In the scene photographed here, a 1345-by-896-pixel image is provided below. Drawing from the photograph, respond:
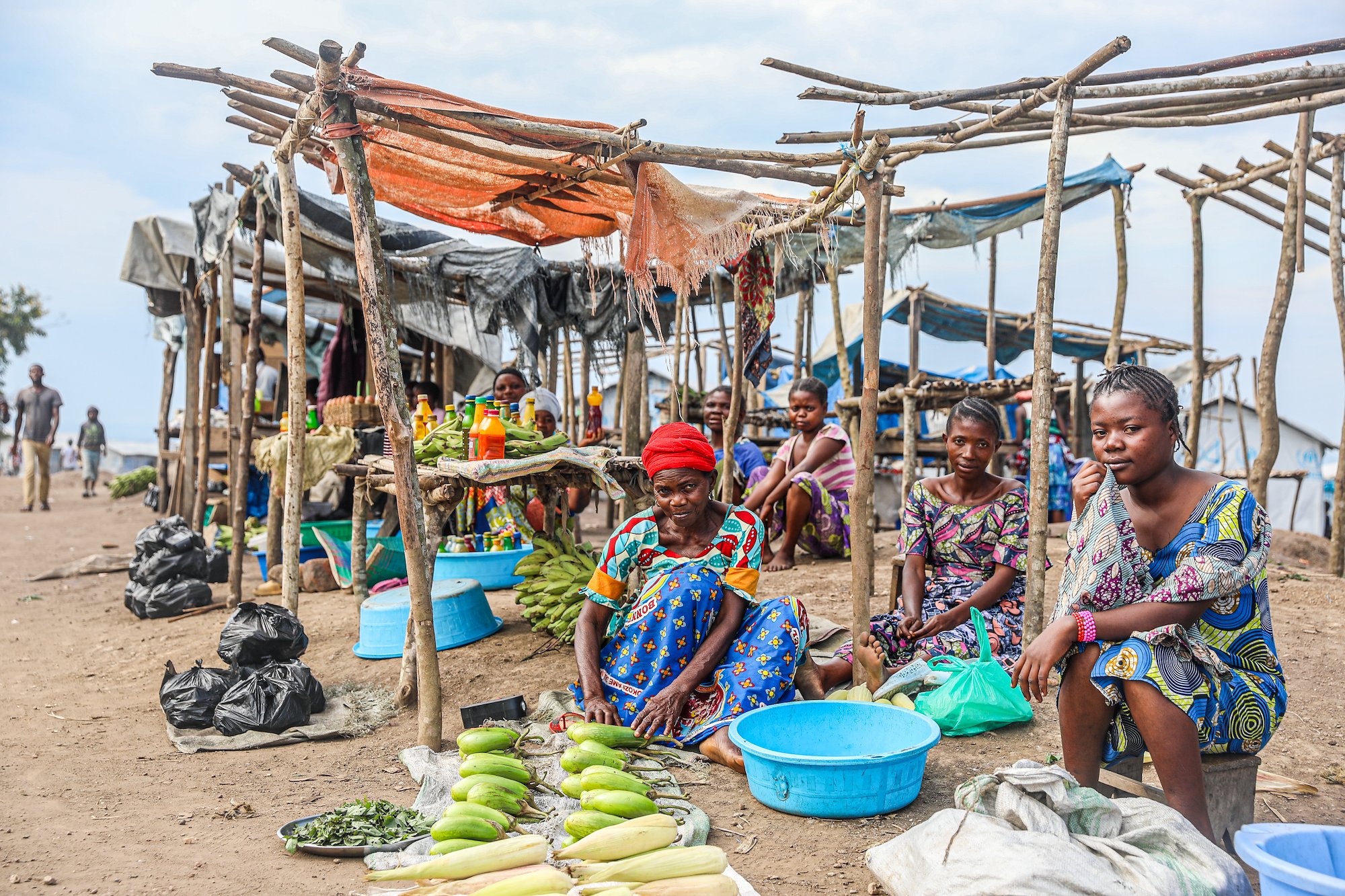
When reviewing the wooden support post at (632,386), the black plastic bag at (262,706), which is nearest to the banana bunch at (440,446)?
the black plastic bag at (262,706)

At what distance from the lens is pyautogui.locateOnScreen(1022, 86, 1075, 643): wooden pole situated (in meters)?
3.60

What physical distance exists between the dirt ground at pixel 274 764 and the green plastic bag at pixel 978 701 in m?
0.07

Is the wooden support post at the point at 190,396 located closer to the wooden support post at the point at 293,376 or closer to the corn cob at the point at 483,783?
the wooden support post at the point at 293,376

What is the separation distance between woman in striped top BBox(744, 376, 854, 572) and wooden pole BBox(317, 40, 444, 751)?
3.48m

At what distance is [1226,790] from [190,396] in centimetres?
975

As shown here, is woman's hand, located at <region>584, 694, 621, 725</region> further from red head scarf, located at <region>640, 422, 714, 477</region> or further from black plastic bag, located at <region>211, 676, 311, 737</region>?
black plastic bag, located at <region>211, 676, 311, 737</region>

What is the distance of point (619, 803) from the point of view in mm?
2523

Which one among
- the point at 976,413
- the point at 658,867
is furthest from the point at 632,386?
the point at 658,867

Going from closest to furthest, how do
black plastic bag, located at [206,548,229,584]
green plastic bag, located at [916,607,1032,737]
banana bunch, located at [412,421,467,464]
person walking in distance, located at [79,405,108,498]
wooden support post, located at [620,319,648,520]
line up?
green plastic bag, located at [916,607,1032,737] → banana bunch, located at [412,421,467,464] → black plastic bag, located at [206,548,229,584] → wooden support post, located at [620,319,648,520] → person walking in distance, located at [79,405,108,498]

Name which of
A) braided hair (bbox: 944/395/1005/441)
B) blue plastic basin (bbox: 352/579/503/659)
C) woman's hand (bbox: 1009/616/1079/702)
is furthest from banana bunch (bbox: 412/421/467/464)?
woman's hand (bbox: 1009/616/1079/702)

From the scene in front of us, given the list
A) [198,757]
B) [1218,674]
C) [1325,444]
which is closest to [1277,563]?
[1218,674]

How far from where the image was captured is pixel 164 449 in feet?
37.1

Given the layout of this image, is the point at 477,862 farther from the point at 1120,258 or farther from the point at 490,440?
the point at 1120,258

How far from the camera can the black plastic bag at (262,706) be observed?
3742 mm
